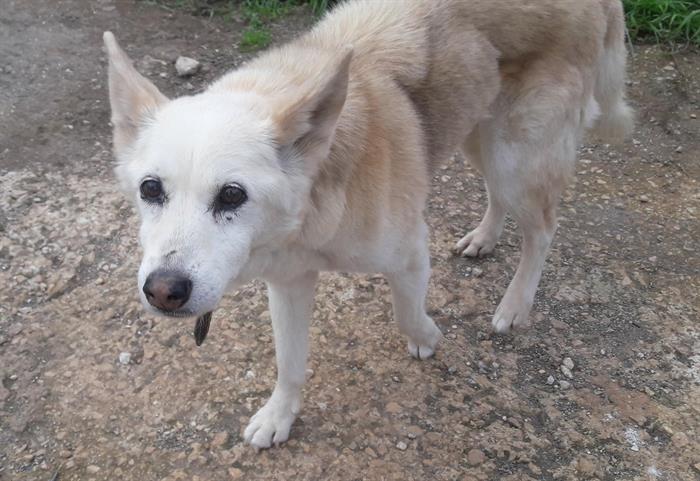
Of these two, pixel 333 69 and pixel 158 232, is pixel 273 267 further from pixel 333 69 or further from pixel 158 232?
pixel 333 69

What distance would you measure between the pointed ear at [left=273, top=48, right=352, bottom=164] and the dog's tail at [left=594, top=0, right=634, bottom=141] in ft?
5.61

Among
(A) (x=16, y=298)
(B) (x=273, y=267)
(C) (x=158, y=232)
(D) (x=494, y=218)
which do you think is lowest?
(A) (x=16, y=298)

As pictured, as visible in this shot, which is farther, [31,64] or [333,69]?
[31,64]

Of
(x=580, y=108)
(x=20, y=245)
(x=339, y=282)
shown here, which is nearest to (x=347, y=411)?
(x=339, y=282)

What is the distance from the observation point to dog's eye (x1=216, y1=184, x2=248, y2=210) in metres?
2.03

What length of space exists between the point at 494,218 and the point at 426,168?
3.43ft

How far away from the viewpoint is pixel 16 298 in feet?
11.7

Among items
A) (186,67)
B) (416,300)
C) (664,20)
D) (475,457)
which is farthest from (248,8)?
(475,457)

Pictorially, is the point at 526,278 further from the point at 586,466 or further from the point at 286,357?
the point at 286,357

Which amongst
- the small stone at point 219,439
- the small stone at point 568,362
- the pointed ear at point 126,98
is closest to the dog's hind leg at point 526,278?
the small stone at point 568,362

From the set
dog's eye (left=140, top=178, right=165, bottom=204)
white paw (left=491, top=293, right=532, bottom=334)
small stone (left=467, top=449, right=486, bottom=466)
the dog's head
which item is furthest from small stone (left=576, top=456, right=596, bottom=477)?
dog's eye (left=140, top=178, right=165, bottom=204)

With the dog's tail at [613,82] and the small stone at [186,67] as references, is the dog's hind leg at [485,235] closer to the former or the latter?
the dog's tail at [613,82]

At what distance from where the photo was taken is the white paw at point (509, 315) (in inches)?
138

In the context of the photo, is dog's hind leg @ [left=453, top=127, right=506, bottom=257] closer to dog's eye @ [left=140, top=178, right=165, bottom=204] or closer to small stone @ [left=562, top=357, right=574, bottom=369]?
small stone @ [left=562, top=357, right=574, bottom=369]
